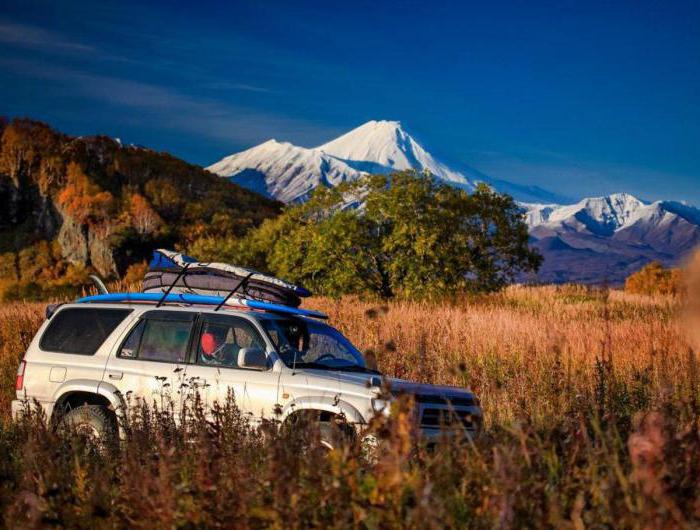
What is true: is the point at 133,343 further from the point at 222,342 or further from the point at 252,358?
the point at 252,358

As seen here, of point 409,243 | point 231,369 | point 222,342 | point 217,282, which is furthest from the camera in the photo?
point 409,243

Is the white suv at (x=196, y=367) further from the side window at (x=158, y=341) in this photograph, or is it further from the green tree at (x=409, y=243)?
the green tree at (x=409, y=243)

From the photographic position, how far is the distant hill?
6494 centimetres

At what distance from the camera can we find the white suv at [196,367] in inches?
292

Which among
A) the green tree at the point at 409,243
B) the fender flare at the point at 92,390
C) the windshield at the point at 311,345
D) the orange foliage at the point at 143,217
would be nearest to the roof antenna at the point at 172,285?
the fender flare at the point at 92,390

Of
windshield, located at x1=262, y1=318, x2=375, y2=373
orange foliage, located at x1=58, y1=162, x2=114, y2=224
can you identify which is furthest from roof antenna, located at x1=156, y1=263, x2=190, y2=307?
orange foliage, located at x1=58, y1=162, x2=114, y2=224

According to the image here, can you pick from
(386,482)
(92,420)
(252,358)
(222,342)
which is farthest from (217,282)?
(386,482)

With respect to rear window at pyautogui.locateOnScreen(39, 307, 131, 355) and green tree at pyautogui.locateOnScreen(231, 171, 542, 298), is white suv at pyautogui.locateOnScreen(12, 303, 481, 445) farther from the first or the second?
green tree at pyautogui.locateOnScreen(231, 171, 542, 298)

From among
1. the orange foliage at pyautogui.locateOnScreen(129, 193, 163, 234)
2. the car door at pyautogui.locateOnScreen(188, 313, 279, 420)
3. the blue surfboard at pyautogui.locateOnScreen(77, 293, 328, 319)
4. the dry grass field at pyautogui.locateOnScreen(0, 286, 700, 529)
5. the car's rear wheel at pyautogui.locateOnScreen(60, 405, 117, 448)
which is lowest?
the car's rear wheel at pyautogui.locateOnScreen(60, 405, 117, 448)

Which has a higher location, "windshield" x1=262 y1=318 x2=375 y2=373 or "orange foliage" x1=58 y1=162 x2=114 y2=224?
"orange foliage" x1=58 y1=162 x2=114 y2=224

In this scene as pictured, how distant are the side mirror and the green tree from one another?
20359 mm

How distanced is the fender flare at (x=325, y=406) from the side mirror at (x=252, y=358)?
0.46 meters

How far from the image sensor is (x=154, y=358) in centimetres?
848

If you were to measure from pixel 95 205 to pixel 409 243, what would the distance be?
160 ft
